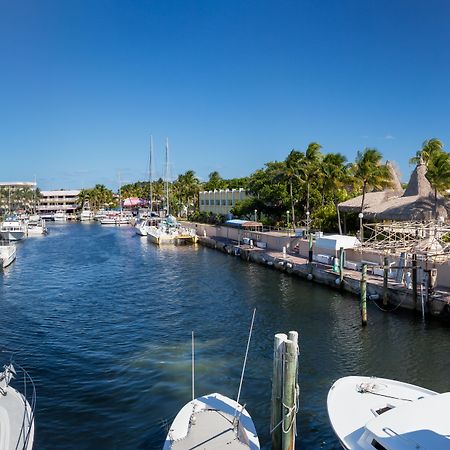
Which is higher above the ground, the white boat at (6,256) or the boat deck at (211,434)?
the white boat at (6,256)

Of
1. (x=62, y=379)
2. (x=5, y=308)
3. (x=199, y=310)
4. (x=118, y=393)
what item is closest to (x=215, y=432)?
(x=118, y=393)

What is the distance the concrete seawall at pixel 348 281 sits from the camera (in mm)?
27078

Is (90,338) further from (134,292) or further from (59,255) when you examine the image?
(59,255)

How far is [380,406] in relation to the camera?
507 inches

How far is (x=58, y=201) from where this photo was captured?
19525 cm

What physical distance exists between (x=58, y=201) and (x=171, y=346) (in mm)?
185453

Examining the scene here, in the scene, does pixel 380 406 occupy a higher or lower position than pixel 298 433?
higher

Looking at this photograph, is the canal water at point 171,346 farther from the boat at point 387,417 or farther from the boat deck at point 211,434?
the boat deck at point 211,434

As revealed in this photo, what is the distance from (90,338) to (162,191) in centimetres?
12685

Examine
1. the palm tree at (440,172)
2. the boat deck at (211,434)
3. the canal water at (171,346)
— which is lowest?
the canal water at (171,346)

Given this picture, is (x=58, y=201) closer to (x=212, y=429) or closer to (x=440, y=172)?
(x=440, y=172)

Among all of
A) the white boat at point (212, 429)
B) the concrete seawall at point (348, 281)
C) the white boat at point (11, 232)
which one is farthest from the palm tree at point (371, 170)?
the white boat at point (11, 232)

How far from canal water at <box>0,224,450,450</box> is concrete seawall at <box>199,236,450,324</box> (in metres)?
1.00

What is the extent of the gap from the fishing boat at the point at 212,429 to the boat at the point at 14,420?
3.49 metres
